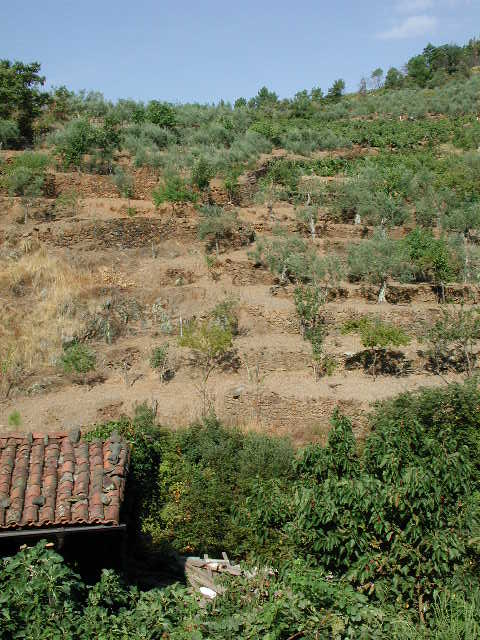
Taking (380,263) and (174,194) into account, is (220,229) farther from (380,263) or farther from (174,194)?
(380,263)

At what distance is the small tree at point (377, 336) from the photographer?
16.8 m

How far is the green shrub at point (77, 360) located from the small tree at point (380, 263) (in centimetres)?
881

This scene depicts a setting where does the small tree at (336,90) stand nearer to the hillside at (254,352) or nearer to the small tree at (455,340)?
the hillside at (254,352)

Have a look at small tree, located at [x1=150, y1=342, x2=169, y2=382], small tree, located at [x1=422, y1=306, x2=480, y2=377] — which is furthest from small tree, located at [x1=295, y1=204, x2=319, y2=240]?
small tree, located at [x1=150, y1=342, x2=169, y2=382]

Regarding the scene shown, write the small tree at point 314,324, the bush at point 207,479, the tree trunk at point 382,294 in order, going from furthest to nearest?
the tree trunk at point 382,294 → the small tree at point 314,324 → the bush at point 207,479

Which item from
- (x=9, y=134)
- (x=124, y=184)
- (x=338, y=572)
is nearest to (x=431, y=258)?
(x=124, y=184)

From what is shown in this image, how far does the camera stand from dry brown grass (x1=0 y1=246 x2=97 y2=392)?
56.7 ft

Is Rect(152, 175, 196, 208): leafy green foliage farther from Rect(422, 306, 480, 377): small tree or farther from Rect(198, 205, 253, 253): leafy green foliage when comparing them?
Rect(422, 306, 480, 377): small tree

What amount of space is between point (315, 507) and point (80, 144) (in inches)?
948

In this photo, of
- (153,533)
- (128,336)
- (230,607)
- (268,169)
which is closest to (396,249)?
(128,336)

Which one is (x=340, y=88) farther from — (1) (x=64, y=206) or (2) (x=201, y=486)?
(2) (x=201, y=486)

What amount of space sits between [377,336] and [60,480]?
406 inches

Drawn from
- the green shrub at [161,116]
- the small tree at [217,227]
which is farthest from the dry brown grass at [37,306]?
the green shrub at [161,116]

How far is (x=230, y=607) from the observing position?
6.43 m
